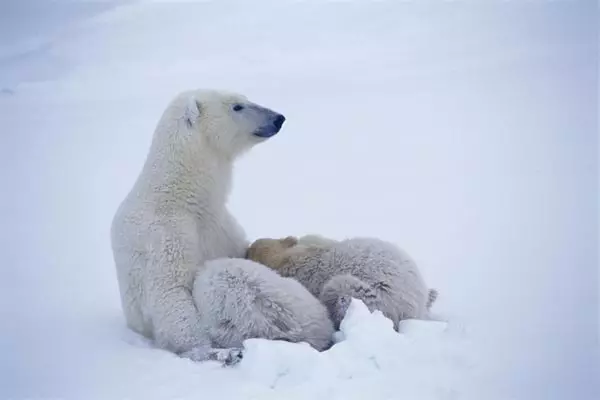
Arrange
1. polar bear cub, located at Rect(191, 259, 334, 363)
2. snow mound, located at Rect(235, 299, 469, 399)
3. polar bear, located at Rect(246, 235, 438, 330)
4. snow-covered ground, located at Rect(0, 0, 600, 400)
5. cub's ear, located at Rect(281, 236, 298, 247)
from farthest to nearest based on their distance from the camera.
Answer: cub's ear, located at Rect(281, 236, 298, 247) < polar bear, located at Rect(246, 235, 438, 330) < polar bear cub, located at Rect(191, 259, 334, 363) < snow-covered ground, located at Rect(0, 0, 600, 400) < snow mound, located at Rect(235, 299, 469, 399)

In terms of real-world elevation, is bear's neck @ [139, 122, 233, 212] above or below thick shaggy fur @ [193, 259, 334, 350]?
above

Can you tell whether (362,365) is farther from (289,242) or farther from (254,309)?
(289,242)

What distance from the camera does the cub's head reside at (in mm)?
3123

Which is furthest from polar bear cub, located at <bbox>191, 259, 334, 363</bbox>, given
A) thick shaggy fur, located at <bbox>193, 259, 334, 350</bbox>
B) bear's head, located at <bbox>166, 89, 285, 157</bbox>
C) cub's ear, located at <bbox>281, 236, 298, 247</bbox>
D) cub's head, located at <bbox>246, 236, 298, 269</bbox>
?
bear's head, located at <bbox>166, 89, 285, 157</bbox>

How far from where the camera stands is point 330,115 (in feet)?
27.0

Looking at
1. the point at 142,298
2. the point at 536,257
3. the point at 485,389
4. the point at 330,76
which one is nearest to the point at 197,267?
the point at 142,298

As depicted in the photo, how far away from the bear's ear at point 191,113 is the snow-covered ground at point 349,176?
37.7 inches

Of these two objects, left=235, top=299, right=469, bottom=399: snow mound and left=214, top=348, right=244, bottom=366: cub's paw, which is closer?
left=235, top=299, right=469, bottom=399: snow mound

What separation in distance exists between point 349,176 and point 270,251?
3.19 meters

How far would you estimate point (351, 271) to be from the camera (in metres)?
2.97

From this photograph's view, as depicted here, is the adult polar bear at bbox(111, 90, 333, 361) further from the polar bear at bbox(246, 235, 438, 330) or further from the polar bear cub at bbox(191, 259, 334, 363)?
the polar bear at bbox(246, 235, 438, 330)

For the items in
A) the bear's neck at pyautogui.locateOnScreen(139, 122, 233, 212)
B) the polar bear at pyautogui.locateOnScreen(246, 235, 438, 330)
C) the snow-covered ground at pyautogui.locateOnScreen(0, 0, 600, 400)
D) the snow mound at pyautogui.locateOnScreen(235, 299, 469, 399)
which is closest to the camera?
the snow mound at pyautogui.locateOnScreen(235, 299, 469, 399)

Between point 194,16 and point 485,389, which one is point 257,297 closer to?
point 485,389

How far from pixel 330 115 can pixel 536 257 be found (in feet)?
15.1
